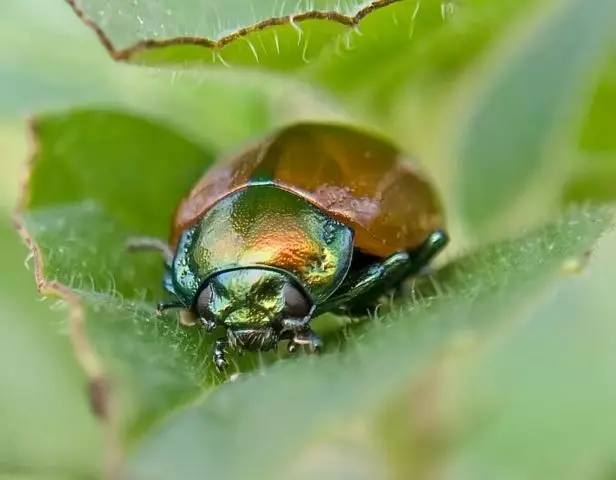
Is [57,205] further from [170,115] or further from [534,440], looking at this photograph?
[534,440]

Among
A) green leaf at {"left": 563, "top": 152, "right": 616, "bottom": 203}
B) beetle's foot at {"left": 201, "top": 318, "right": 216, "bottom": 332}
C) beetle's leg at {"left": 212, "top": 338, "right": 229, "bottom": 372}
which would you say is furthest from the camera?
green leaf at {"left": 563, "top": 152, "right": 616, "bottom": 203}

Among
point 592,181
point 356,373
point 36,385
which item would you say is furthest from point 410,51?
point 36,385

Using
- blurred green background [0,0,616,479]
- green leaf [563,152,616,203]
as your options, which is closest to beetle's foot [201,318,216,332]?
blurred green background [0,0,616,479]

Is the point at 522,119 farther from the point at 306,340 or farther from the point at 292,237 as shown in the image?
the point at 306,340

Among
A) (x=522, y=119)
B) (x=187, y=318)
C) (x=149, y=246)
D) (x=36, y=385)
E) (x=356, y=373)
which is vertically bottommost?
(x=356, y=373)

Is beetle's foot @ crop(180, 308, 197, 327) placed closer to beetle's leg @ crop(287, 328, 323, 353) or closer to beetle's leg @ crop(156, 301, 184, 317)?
beetle's leg @ crop(156, 301, 184, 317)

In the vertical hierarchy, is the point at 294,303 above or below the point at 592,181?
below

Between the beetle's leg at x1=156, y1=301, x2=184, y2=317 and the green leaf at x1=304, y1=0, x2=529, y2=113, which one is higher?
the green leaf at x1=304, y1=0, x2=529, y2=113

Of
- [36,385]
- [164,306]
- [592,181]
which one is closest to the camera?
[164,306]
